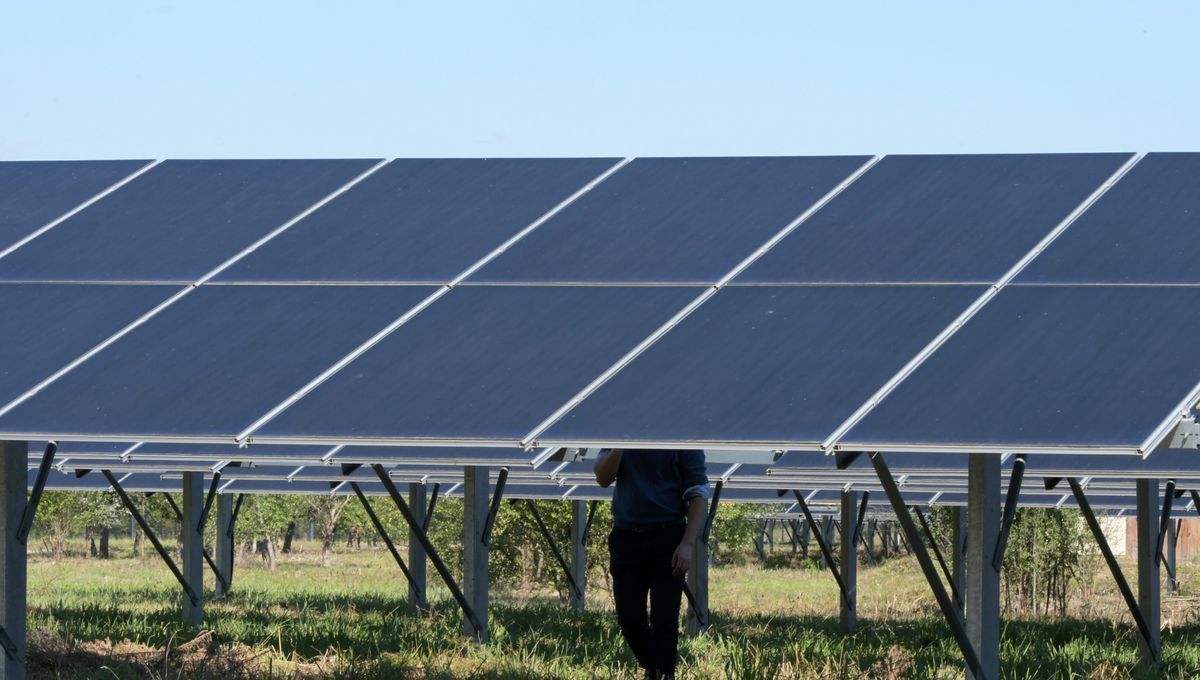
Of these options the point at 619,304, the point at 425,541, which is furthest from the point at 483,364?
the point at 425,541

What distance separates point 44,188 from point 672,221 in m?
4.79

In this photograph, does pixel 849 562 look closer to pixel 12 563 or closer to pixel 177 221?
pixel 177 221

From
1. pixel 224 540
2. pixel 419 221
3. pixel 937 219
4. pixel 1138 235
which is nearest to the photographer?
pixel 1138 235

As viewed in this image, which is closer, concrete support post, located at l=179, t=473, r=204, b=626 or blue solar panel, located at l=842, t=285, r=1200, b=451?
blue solar panel, located at l=842, t=285, r=1200, b=451

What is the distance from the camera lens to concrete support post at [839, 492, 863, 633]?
69.2 feet

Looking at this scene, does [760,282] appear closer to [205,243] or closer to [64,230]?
[205,243]

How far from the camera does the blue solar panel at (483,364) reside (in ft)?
23.2

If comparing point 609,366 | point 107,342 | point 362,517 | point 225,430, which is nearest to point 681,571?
point 609,366

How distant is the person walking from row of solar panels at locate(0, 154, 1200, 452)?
94cm

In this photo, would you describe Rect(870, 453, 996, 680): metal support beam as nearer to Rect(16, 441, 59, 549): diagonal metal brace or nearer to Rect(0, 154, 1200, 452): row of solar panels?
Rect(0, 154, 1200, 452): row of solar panels

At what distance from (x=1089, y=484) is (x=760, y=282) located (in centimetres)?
1201

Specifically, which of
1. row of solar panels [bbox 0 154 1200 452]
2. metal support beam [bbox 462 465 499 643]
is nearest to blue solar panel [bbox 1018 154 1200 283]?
row of solar panels [bbox 0 154 1200 452]

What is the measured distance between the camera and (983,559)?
24.2 ft

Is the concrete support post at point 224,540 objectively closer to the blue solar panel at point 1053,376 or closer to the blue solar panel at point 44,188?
the blue solar panel at point 44,188
